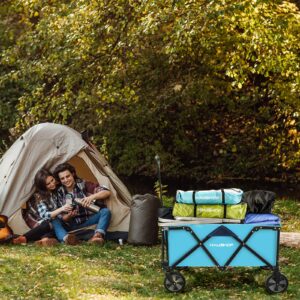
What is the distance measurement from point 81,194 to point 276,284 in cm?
339

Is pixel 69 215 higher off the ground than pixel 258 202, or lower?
lower

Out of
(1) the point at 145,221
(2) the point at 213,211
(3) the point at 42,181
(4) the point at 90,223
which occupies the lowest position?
(4) the point at 90,223

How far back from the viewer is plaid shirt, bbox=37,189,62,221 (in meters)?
9.33

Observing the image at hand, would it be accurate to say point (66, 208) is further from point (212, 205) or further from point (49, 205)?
point (212, 205)

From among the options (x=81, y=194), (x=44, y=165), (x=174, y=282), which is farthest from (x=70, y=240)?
(x=174, y=282)

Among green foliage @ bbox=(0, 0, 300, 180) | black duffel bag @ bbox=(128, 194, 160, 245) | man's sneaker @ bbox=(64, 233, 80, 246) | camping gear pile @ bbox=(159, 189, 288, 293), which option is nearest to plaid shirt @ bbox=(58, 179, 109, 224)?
man's sneaker @ bbox=(64, 233, 80, 246)

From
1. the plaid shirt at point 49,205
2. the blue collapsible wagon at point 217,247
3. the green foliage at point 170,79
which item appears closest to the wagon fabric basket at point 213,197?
the blue collapsible wagon at point 217,247

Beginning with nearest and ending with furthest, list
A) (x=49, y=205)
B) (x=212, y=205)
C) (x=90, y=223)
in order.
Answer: (x=212, y=205) → (x=49, y=205) → (x=90, y=223)

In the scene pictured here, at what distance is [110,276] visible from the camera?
7520 millimetres

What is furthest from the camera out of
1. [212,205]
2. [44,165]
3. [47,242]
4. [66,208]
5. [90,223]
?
[44,165]

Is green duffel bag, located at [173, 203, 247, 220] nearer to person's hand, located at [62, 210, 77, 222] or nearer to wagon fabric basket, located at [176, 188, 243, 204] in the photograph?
wagon fabric basket, located at [176, 188, 243, 204]

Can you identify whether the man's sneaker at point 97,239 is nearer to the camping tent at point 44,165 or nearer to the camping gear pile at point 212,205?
the camping tent at point 44,165

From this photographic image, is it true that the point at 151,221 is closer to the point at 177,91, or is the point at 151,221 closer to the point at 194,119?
the point at 177,91

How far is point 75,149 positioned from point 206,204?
3215mm
